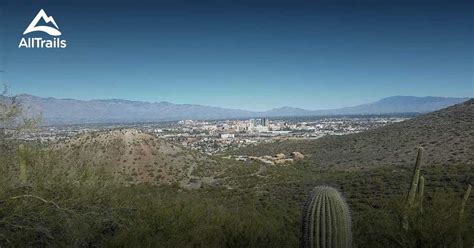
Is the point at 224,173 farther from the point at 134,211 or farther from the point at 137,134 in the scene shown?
the point at 134,211

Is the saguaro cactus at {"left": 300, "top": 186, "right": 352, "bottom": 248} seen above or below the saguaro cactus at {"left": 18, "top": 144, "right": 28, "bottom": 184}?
below

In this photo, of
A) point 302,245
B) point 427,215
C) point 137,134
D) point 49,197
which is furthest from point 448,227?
point 137,134

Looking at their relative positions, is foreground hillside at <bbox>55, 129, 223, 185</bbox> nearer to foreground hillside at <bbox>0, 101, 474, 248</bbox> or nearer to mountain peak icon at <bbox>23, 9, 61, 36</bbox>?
foreground hillside at <bbox>0, 101, 474, 248</bbox>

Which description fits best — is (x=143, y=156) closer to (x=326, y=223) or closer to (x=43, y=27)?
(x=43, y=27)

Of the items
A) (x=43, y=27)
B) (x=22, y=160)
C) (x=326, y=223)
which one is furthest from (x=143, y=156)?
(x=326, y=223)

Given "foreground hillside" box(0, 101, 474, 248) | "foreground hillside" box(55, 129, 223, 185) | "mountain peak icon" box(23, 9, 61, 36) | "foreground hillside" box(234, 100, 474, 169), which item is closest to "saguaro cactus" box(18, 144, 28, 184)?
"foreground hillside" box(0, 101, 474, 248)
